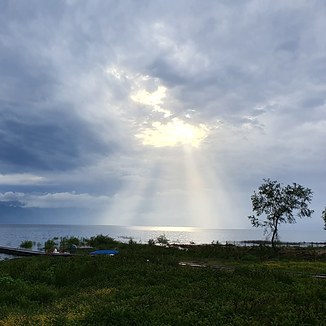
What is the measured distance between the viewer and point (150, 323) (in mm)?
12094

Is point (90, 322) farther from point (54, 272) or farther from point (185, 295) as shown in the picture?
point (54, 272)

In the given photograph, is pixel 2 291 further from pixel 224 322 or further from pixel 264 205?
pixel 264 205

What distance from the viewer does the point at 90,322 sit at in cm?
1252

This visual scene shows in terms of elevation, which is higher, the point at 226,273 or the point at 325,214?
the point at 325,214

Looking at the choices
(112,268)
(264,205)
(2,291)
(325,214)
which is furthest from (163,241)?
(2,291)

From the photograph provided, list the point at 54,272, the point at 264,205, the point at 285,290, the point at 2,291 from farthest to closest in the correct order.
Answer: the point at 264,205 < the point at 54,272 < the point at 2,291 < the point at 285,290

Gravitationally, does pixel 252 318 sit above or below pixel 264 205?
below

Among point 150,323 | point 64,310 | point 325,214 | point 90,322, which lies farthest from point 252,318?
point 325,214

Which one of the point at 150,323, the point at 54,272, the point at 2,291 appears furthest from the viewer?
the point at 54,272

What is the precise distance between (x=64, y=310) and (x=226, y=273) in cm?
1090

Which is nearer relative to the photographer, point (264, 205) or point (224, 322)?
point (224, 322)

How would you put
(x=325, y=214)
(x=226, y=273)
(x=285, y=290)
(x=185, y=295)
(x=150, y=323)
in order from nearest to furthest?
1. (x=150, y=323)
2. (x=185, y=295)
3. (x=285, y=290)
4. (x=226, y=273)
5. (x=325, y=214)

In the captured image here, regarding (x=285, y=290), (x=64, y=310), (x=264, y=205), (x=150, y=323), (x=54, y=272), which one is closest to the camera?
(x=150, y=323)

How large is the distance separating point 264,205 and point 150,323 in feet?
180
